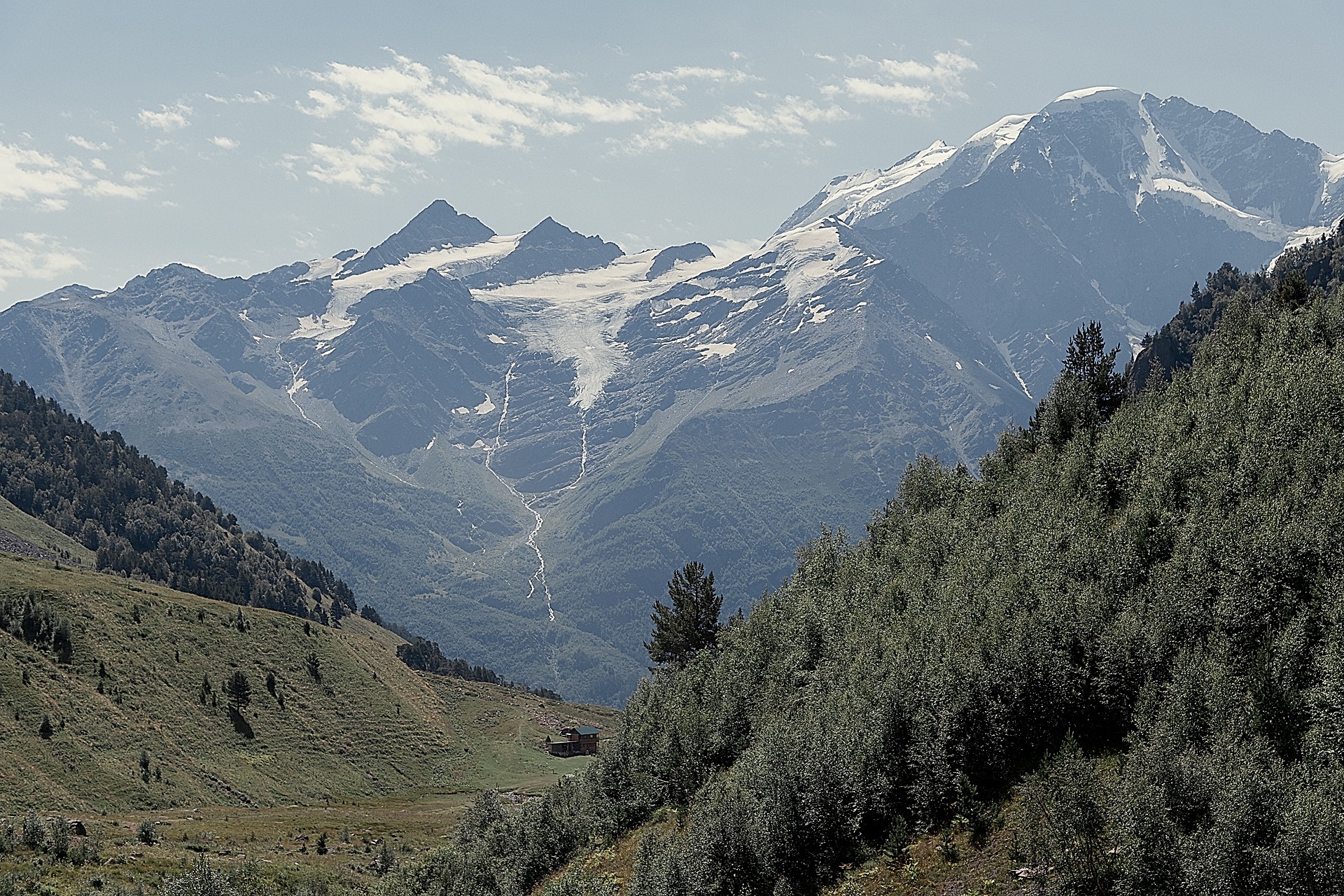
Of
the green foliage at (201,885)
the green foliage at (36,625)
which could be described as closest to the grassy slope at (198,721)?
the green foliage at (36,625)

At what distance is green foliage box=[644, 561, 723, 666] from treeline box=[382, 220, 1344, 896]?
10.9m

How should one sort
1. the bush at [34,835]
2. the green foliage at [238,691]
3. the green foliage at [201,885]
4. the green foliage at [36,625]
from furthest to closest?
the green foliage at [238,691], the green foliage at [36,625], the bush at [34,835], the green foliage at [201,885]

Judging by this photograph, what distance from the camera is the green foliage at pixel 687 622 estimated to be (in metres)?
122

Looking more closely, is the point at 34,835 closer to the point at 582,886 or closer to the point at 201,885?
the point at 201,885

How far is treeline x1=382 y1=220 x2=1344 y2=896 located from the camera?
4909cm

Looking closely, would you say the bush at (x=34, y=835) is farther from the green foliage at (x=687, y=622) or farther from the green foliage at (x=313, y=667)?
the green foliage at (x=313, y=667)

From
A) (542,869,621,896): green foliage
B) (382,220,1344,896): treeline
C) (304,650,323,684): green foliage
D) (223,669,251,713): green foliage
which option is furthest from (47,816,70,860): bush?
(304,650,323,684): green foliage

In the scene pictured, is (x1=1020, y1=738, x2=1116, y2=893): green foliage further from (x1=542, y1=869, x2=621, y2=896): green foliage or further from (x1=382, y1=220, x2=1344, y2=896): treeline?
(x1=542, y1=869, x2=621, y2=896): green foliage

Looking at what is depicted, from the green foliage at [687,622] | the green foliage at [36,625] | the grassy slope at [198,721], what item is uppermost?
the green foliage at [687,622]

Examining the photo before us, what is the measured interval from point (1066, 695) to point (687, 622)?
62004 millimetres

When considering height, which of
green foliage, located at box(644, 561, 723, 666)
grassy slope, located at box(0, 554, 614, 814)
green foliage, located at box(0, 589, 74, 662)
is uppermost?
green foliage, located at box(644, 561, 723, 666)

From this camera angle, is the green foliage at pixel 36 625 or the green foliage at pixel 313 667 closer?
the green foliage at pixel 36 625

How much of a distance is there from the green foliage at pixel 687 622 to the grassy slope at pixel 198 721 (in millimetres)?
53966

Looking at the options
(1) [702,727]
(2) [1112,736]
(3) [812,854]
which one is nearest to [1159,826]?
(2) [1112,736]
